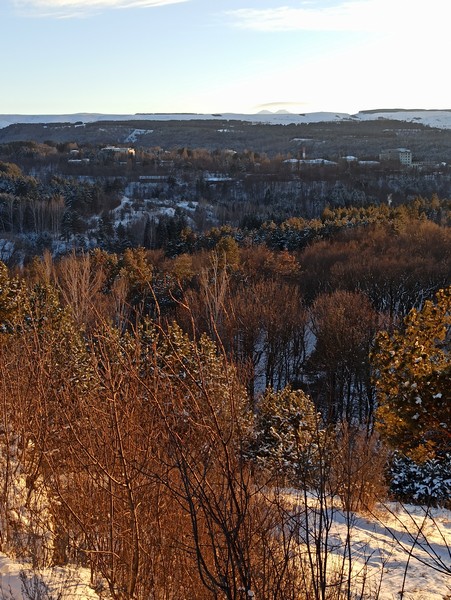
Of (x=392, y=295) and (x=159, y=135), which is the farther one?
(x=159, y=135)

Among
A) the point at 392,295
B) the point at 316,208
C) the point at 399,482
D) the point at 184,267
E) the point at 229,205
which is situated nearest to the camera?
the point at 399,482

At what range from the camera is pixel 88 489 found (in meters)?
3.83

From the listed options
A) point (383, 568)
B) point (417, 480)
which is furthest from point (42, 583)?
point (417, 480)

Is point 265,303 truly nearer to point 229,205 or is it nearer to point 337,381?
point 337,381

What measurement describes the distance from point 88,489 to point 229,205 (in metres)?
78.5

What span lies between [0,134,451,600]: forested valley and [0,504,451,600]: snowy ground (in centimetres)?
16

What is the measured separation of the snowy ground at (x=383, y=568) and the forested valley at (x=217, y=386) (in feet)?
0.53

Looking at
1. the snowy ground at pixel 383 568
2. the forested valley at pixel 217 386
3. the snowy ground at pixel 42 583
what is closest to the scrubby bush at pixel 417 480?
the forested valley at pixel 217 386

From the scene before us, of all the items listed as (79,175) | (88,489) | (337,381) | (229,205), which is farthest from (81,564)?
(79,175)

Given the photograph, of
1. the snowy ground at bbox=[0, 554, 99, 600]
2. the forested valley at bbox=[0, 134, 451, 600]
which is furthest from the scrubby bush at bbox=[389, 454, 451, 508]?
the snowy ground at bbox=[0, 554, 99, 600]

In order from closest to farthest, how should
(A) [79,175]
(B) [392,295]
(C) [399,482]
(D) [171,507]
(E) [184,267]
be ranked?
(D) [171,507]
(C) [399,482]
(B) [392,295]
(E) [184,267]
(A) [79,175]

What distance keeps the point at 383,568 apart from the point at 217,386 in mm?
7802

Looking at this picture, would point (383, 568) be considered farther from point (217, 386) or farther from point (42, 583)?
point (217, 386)

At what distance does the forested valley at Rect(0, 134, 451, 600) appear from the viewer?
2.97m
